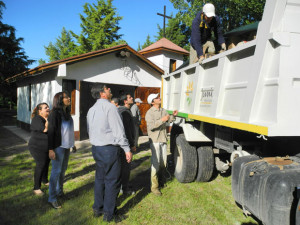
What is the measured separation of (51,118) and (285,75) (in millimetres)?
3173

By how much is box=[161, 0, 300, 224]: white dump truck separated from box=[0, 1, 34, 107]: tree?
16.4 m

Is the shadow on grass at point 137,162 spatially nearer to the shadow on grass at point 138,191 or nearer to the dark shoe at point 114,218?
the shadow on grass at point 138,191

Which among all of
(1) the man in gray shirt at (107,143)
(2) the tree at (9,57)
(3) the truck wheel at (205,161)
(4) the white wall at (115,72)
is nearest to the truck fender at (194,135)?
(3) the truck wheel at (205,161)

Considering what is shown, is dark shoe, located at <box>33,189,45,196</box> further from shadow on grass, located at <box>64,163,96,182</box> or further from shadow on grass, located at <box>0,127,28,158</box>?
shadow on grass, located at <box>0,127,28,158</box>

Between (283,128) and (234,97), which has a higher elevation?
(234,97)

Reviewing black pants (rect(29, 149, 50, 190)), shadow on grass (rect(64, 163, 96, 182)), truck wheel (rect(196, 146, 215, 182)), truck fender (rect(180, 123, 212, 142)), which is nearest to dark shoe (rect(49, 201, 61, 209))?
black pants (rect(29, 149, 50, 190))

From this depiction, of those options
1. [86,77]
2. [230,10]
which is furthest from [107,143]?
[230,10]

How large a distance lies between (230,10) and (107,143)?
20.6 m

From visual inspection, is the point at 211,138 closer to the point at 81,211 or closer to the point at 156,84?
the point at 81,211

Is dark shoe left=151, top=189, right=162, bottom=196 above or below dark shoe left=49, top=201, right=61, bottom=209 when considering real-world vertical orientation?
above

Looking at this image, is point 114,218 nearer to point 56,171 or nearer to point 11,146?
point 56,171

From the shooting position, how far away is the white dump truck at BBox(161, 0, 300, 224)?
85.0 inches

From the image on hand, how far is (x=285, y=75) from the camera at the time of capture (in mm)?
2141

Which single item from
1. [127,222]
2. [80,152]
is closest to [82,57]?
[80,152]
